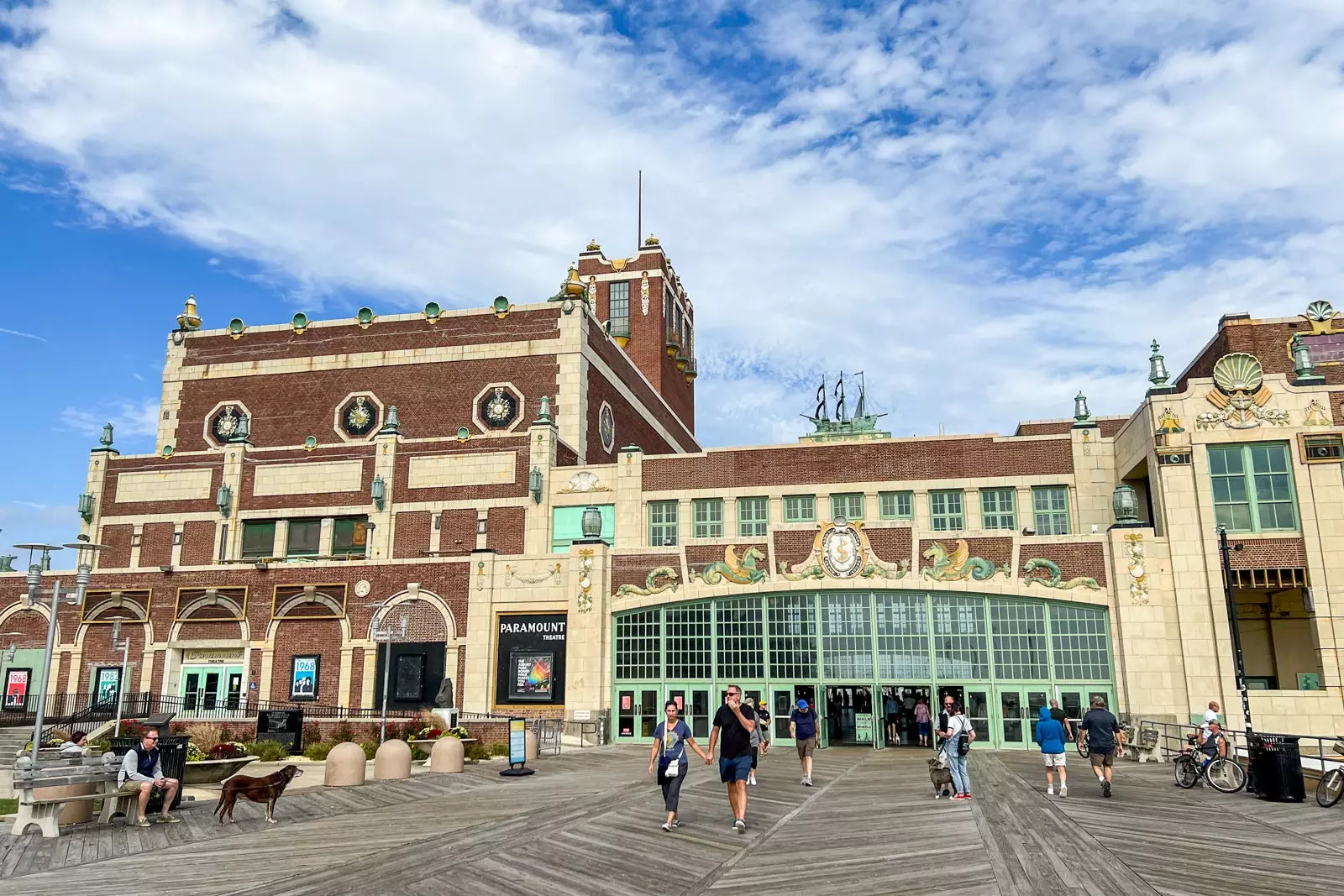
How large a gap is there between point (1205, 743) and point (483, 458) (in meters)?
28.6

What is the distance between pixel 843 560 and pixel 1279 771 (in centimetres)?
1578

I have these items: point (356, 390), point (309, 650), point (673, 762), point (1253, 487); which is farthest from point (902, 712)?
point (356, 390)

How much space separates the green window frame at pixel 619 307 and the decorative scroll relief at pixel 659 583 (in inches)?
1086

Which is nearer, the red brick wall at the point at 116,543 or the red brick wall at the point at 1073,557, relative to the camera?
the red brick wall at the point at 1073,557

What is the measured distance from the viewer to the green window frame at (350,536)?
41.2 meters

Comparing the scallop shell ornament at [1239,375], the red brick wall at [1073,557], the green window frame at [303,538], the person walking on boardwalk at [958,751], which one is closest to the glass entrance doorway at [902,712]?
the red brick wall at [1073,557]

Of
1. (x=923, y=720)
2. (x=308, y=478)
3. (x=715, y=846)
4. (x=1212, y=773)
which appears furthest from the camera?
(x=308, y=478)

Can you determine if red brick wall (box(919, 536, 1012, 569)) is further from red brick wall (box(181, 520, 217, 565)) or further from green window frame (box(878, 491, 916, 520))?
red brick wall (box(181, 520, 217, 565))

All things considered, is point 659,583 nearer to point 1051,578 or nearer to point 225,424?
point 1051,578

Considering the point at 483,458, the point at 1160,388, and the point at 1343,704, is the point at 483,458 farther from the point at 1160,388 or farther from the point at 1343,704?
the point at 1343,704

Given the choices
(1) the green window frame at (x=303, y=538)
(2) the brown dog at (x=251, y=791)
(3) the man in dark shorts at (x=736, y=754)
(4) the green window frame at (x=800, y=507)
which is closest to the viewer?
(3) the man in dark shorts at (x=736, y=754)

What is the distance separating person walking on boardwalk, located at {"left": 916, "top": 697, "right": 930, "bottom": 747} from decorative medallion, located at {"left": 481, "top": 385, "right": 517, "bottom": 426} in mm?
21143

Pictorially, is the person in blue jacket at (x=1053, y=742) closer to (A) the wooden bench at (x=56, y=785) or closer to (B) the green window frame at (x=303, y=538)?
(A) the wooden bench at (x=56, y=785)

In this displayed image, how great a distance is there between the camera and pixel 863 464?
38188mm
